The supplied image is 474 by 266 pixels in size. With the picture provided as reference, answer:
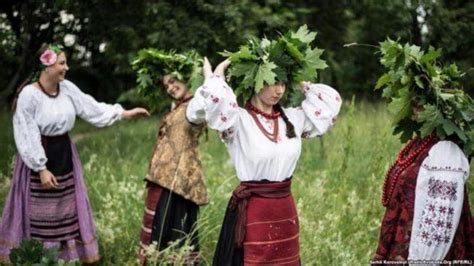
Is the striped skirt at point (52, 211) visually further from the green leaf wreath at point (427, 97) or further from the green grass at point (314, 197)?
the green leaf wreath at point (427, 97)

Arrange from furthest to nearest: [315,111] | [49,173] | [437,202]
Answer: [49,173] → [315,111] → [437,202]

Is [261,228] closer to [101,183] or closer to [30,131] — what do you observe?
[30,131]

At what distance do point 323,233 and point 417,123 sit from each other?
1.91m

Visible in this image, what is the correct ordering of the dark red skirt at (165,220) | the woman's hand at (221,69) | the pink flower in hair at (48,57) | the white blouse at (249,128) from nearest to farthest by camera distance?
the white blouse at (249,128) → the woman's hand at (221,69) → the pink flower in hair at (48,57) → the dark red skirt at (165,220)

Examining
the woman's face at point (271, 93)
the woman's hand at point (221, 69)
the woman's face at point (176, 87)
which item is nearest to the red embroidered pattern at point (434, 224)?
the woman's face at point (271, 93)

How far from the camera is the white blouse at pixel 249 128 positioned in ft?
10.9

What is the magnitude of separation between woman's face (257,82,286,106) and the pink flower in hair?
5.64 feet

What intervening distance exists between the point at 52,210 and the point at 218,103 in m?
1.93

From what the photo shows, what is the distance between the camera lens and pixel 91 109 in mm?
4805

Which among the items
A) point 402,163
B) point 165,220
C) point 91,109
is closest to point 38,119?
point 91,109

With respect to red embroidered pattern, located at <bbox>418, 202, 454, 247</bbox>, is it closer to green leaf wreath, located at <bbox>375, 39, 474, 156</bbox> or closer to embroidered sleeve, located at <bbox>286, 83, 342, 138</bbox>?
green leaf wreath, located at <bbox>375, 39, 474, 156</bbox>

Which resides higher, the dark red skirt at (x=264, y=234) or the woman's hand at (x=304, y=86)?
the woman's hand at (x=304, y=86)

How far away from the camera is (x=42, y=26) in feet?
23.3

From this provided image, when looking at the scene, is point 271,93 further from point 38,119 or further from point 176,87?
point 38,119
